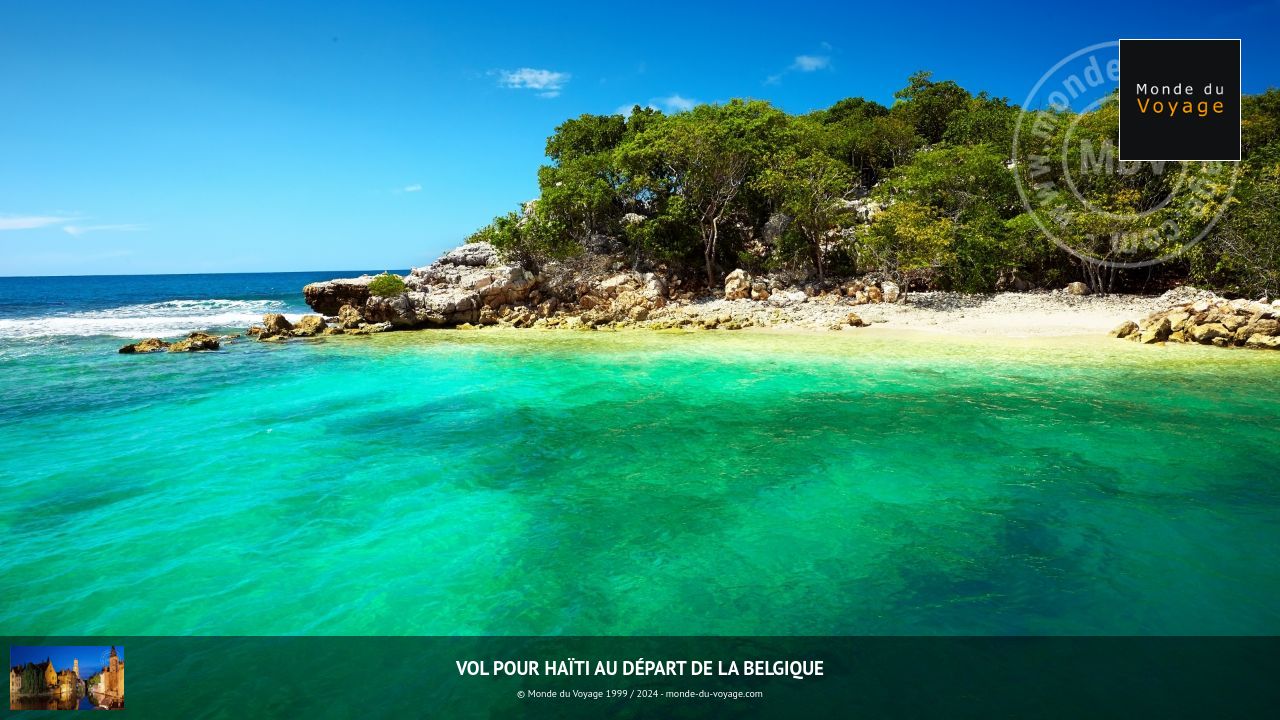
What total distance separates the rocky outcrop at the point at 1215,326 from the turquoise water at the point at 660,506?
Result: 112 inches

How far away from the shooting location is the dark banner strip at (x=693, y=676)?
16.0 ft

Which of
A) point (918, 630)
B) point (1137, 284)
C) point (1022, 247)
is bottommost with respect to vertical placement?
point (918, 630)

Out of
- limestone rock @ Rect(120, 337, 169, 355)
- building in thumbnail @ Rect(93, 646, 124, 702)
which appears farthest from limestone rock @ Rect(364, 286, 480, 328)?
building in thumbnail @ Rect(93, 646, 124, 702)

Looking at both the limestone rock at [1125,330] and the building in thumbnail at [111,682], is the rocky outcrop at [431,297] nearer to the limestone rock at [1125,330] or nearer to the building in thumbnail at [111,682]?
the building in thumbnail at [111,682]

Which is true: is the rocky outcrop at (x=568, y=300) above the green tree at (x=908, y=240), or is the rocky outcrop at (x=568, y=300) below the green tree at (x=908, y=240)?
below

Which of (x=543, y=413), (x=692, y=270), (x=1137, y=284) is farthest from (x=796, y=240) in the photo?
(x=543, y=413)

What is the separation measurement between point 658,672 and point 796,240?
115 feet

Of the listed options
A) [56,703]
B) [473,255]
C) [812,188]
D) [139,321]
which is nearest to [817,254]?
[812,188]

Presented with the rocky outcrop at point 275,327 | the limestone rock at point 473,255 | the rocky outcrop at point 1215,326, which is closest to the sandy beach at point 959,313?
the rocky outcrop at point 1215,326

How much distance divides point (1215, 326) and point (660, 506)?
2342 centimetres

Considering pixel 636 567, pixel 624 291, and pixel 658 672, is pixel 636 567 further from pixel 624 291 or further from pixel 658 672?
pixel 624 291

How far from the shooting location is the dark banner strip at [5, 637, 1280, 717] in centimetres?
488

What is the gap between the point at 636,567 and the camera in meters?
7.12

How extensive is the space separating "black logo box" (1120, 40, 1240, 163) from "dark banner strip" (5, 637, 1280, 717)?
693 inches
